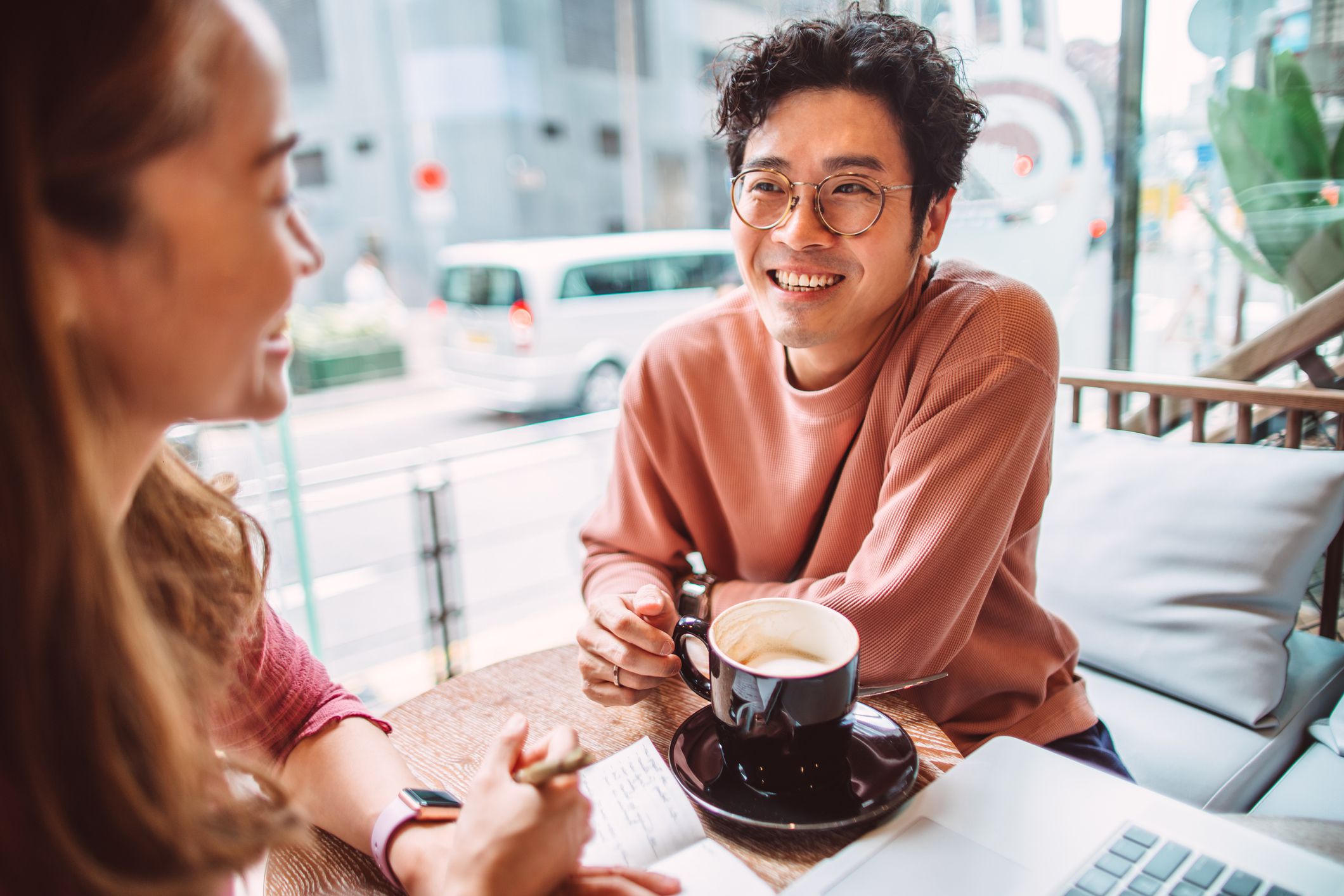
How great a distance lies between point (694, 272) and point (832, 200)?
569cm

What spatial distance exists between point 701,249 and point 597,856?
641 cm

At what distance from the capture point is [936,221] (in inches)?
51.6

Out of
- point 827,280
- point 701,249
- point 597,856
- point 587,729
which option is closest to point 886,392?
point 827,280

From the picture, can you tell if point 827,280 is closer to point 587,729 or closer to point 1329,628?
point 587,729

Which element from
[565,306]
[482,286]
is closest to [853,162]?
[565,306]

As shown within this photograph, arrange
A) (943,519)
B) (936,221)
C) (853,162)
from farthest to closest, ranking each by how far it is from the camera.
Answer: (936,221), (853,162), (943,519)

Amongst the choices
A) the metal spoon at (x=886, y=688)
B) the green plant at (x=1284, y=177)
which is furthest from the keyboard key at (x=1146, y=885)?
the green plant at (x=1284, y=177)

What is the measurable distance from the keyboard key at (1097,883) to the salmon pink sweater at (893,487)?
1.21 feet

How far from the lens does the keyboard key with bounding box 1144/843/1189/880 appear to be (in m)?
0.62

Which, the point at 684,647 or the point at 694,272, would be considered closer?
the point at 684,647

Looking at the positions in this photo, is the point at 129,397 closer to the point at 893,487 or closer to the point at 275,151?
the point at 275,151

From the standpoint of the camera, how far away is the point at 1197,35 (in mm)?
2230

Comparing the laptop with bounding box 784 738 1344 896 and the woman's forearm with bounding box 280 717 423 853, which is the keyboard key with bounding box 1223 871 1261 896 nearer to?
the laptop with bounding box 784 738 1344 896

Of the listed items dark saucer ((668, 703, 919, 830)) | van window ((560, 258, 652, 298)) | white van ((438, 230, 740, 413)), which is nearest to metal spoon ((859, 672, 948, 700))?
dark saucer ((668, 703, 919, 830))
